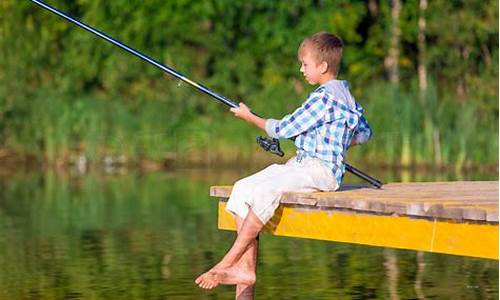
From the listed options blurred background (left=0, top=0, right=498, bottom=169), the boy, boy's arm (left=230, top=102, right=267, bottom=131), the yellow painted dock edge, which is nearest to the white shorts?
the boy

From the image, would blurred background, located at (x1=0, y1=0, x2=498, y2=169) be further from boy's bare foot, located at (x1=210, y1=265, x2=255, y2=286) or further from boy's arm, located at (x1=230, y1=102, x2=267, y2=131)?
boy's arm, located at (x1=230, y1=102, x2=267, y2=131)

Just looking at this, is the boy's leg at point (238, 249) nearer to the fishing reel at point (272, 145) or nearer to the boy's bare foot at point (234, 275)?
the boy's bare foot at point (234, 275)

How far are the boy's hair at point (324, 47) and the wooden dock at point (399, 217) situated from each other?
0.76m

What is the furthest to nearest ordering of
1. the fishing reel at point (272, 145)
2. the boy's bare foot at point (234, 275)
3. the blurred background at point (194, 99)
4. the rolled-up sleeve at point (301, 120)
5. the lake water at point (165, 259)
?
the blurred background at point (194, 99) < the lake water at point (165, 259) < the fishing reel at point (272, 145) < the boy's bare foot at point (234, 275) < the rolled-up sleeve at point (301, 120)

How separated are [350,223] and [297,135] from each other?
58 cm

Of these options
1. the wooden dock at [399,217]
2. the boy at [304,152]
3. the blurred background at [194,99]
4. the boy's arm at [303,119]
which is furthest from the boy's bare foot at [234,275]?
the blurred background at [194,99]

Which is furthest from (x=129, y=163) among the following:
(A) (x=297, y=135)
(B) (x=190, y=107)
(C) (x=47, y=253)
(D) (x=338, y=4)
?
(A) (x=297, y=135)

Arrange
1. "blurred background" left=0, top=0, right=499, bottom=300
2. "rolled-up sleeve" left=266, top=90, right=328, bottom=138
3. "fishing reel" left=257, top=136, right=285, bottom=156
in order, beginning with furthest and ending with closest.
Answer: "blurred background" left=0, top=0, right=499, bottom=300 < "fishing reel" left=257, top=136, right=285, bottom=156 < "rolled-up sleeve" left=266, top=90, right=328, bottom=138

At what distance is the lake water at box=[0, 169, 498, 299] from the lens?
12.6 m

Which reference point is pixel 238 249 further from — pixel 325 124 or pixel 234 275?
pixel 325 124

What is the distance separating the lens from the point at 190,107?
2928 cm

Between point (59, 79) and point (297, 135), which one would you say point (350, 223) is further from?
point (59, 79)

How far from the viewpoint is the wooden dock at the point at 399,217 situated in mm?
9594

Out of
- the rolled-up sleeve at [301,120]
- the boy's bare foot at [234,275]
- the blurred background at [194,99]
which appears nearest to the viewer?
the rolled-up sleeve at [301,120]
